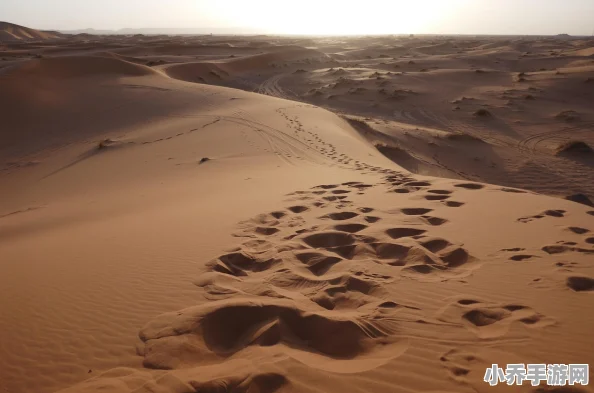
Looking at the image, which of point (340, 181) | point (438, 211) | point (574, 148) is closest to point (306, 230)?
point (438, 211)

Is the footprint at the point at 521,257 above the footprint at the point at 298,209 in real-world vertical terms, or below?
above

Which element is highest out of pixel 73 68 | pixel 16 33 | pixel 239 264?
pixel 16 33

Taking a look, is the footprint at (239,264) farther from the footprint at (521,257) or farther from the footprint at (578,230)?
the footprint at (578,230)

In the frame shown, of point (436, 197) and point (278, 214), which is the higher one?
point (436, 197)

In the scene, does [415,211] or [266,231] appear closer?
[266,231]

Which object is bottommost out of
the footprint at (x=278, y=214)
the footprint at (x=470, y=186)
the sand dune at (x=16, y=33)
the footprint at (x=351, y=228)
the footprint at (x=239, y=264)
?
the footprint at (x=239, y=264)

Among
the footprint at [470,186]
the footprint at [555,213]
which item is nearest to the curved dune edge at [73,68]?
the footprint at [470,186]

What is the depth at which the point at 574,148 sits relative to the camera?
12.3 metres

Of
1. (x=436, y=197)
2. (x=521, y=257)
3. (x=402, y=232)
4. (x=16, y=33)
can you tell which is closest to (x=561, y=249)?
(x=521, y=257)

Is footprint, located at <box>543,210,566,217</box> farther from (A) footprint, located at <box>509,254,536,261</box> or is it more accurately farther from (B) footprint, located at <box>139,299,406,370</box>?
(B) footprint, located at <box>139,299,406,370</box>

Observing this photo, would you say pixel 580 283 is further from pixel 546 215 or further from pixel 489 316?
Answer: pixel 546 215

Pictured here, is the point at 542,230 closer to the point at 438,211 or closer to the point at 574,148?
the point at 438,211

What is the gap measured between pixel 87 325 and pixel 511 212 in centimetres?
470

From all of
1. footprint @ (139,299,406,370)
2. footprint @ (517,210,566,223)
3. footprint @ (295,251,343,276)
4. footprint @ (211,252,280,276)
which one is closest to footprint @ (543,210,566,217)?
footprint @ (517,210,566,223)
